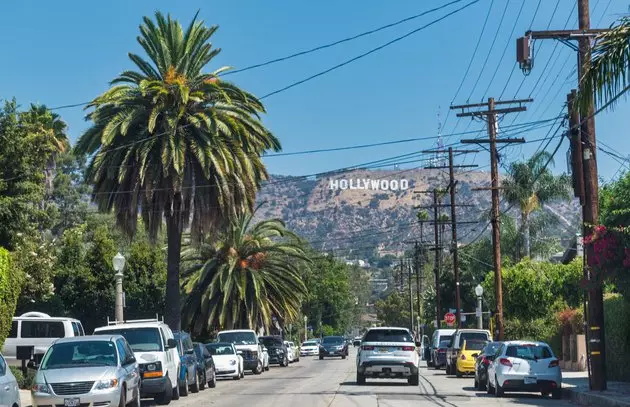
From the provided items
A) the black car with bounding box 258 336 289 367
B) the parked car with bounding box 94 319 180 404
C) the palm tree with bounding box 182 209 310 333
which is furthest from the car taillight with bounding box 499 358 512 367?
the black car with bounding box 258 336 289 367

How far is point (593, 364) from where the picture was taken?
2553 cm

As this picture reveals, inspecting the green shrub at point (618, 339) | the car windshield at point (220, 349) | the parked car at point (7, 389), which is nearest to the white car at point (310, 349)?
the car windshield at point (220, 349)

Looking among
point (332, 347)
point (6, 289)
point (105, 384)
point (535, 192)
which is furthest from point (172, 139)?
point (535, 192)

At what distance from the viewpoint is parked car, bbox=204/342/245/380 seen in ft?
129

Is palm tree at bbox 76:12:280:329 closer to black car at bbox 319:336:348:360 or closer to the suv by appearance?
the suv

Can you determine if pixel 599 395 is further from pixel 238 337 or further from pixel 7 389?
pixel 238 337

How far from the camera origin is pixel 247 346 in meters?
45.7

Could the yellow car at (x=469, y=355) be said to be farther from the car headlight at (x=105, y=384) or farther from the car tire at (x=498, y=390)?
the car headlight at (x=105, y=384)

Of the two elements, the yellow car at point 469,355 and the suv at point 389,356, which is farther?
the yellow car at point 469,355

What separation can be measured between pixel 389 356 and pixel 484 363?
300 cm

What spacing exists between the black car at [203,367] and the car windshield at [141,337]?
5821 millimetres

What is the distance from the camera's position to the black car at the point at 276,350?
57125mm

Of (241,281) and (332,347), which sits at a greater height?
(241,281)

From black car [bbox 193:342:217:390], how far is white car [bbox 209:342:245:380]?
575cm
